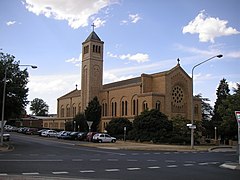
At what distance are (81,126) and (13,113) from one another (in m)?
36.8

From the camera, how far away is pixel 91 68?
3442 inches

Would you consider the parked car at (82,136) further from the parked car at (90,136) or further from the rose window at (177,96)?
the rose window at (177,96)

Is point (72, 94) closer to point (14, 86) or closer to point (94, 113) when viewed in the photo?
point (94, 113)

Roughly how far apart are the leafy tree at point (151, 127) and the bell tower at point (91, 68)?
29154 millimetres

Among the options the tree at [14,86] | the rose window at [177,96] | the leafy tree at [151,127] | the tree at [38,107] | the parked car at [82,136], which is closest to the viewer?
the tree at [14,86]

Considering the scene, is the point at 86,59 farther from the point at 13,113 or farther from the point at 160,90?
the point at 13,113

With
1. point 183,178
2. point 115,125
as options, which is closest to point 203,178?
point 183,178

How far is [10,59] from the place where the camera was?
40.7 metres

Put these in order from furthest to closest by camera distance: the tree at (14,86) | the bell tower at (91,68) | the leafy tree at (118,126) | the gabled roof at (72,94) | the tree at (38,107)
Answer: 1. the tree at (38,107)
2. the gabled roof at (72,94)
3. the bell tower at (91,68)
4. the leafy tree at (118,126)
5. the tree at (14,86)

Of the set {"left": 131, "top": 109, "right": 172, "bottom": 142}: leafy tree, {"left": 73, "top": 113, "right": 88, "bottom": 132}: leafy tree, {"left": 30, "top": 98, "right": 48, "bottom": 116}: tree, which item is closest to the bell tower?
{"left": 73, "top": 113, "right": 88, "bottom": 132}: leafy tree

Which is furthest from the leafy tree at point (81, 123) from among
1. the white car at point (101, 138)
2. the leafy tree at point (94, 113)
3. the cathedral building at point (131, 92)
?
the white car at point (101, 138)

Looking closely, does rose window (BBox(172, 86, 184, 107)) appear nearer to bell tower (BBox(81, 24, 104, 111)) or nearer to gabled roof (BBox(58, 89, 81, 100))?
bell tower (BBox(81, 24, 104, 111))

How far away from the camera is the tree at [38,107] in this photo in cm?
18012

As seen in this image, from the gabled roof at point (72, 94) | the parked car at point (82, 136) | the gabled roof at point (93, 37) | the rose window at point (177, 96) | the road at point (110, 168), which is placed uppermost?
the gabled roof at point (93, 37)
